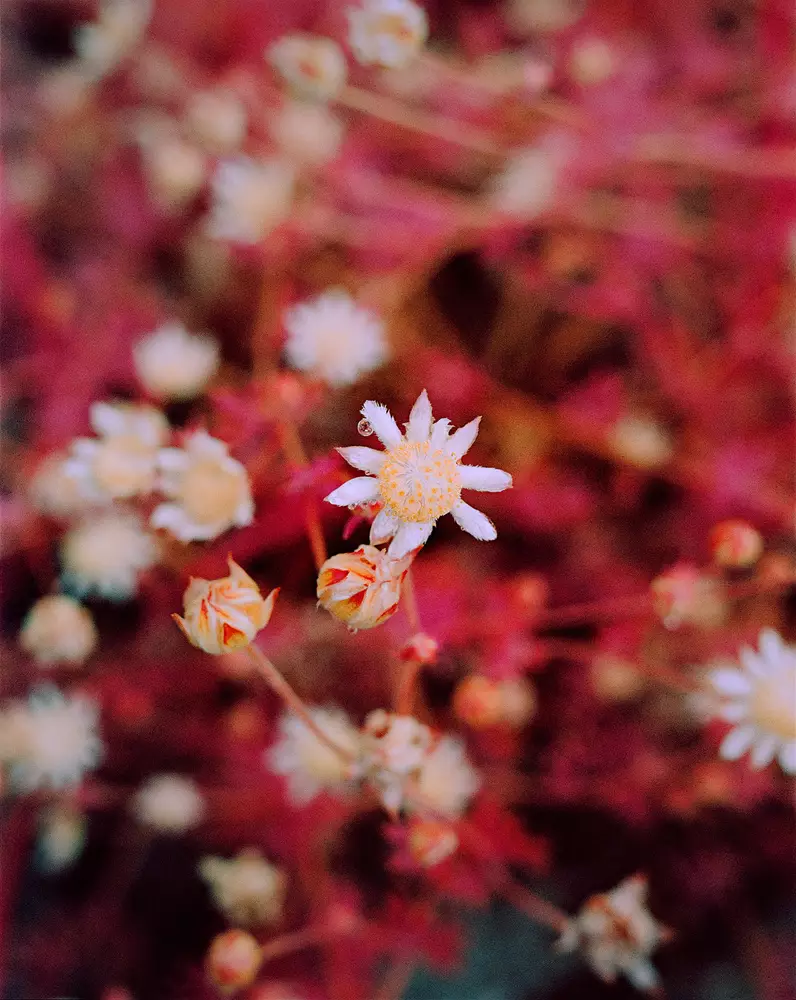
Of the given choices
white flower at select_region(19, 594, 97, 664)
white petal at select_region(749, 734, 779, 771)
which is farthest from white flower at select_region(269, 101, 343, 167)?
white petal at select_region(749, 734, 779, 771)

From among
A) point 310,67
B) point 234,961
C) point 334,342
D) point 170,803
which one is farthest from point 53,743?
point 310,67

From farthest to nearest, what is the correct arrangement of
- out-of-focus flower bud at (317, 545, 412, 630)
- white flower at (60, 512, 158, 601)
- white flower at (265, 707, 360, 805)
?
white flower at (60, 512, 158, 601) < white flower at (265, 707, 360, 805) < out-of-focus flower bud at (317, 545, 412, 630)

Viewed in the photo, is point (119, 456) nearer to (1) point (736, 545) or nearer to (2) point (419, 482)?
(2) point (419, 482)

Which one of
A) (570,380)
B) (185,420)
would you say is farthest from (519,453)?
(185,420)

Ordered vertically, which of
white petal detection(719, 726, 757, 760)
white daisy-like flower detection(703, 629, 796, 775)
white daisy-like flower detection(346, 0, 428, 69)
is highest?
white daisy-like flower detection(346, 0, 428, 69)

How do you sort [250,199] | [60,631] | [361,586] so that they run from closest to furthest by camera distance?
1. [361,586]
2. [60,631]
3. [250,199]

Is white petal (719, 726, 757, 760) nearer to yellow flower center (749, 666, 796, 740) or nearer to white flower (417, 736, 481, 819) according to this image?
yellow flower center (749, 666, 796, 740)
